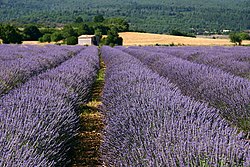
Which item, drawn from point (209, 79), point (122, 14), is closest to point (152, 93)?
point (209, 79)

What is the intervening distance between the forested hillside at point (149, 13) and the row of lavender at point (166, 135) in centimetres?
9523

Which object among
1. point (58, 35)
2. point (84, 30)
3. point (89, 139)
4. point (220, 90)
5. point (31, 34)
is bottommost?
point (31, 34)

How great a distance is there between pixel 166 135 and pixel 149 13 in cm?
13597

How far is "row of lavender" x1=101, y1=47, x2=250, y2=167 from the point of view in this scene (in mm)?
2008

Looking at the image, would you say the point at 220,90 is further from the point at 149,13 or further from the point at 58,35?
the point at 149,13

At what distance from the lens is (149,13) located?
13625 cm

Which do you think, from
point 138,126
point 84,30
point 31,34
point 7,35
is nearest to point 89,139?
point 138,126

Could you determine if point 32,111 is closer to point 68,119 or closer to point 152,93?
point 68,119

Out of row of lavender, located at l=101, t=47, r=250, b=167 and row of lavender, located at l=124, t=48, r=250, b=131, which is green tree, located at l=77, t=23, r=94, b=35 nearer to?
row of lavender, located at l=124, t=48, r=250, b=131

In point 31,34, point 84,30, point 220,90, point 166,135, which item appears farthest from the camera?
point 84,30

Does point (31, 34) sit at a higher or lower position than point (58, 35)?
lower

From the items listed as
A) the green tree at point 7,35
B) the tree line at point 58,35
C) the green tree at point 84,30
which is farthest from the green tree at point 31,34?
the green tree at point 7,35

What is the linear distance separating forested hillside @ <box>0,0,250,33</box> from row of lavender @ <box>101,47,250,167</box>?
9523 centimetres

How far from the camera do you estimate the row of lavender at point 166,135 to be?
2.01 metres
